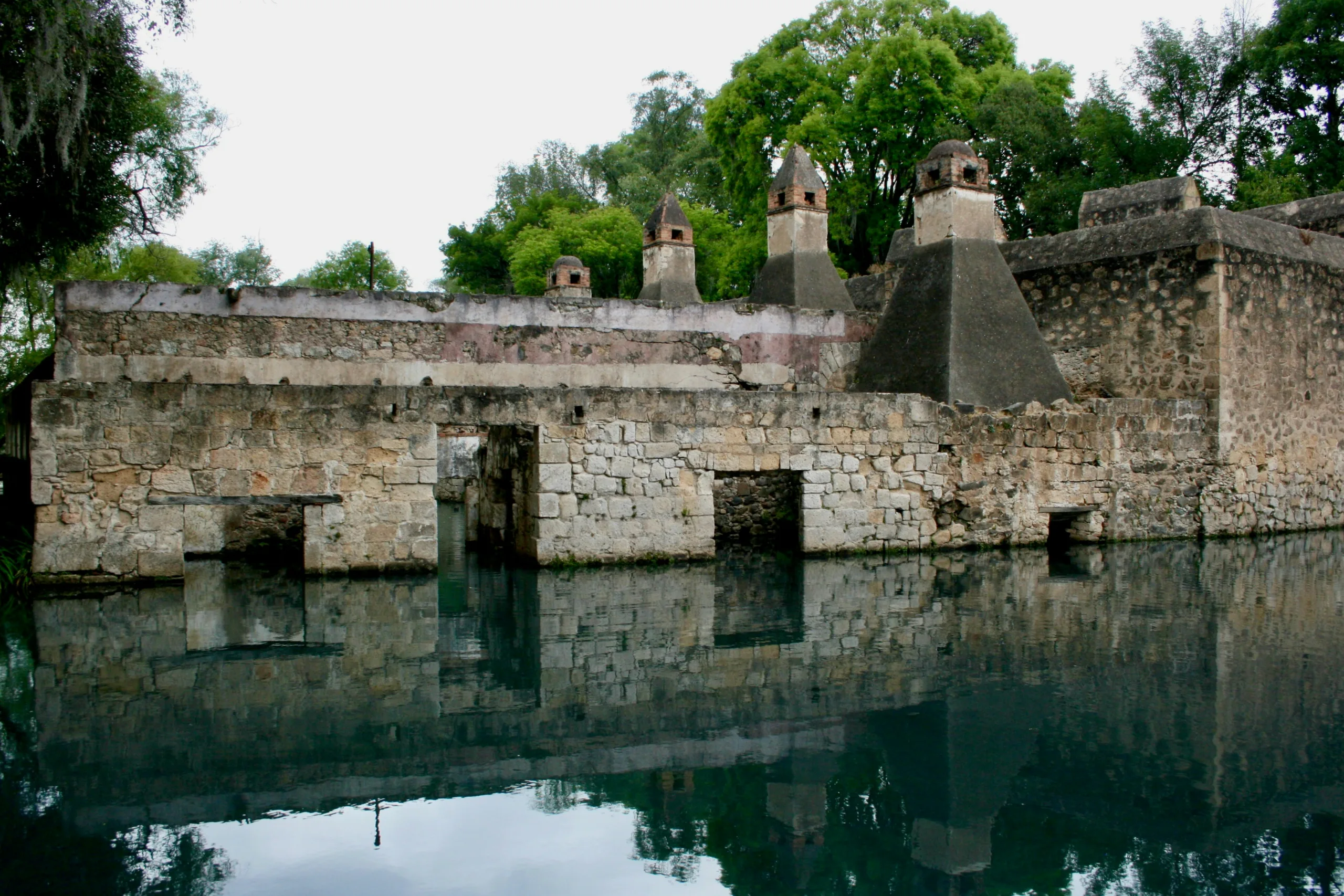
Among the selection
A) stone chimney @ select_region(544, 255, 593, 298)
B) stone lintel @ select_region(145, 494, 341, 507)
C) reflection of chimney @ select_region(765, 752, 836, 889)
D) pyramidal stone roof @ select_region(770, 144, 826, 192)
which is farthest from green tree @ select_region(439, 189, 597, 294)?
→ reflection of chimney @ select_region(765, 752, 836, 889)

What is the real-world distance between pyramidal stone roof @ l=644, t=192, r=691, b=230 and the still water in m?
A: 15.3

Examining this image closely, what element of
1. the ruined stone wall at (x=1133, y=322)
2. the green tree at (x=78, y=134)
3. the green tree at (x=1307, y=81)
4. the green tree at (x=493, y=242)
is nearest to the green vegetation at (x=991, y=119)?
the green tree at (x=1307, y=81)

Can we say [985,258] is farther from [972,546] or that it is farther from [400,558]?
[400,558]

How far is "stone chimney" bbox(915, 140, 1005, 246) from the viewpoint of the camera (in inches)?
601

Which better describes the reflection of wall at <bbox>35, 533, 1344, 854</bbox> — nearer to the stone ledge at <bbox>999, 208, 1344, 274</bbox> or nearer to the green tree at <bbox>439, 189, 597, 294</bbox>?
the stone ledge at <bbox>999, 208, 1344, 274</bbox>

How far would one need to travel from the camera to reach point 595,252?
122 ft

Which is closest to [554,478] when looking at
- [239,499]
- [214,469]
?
[239,499]

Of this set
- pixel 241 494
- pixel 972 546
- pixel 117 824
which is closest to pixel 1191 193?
pixel 972 546

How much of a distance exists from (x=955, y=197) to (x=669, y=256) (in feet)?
28.4

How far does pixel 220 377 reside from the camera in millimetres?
13352

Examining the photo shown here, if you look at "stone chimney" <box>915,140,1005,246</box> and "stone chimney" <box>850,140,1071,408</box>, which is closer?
"stone chimney" <box>850,140,1071,408</box>

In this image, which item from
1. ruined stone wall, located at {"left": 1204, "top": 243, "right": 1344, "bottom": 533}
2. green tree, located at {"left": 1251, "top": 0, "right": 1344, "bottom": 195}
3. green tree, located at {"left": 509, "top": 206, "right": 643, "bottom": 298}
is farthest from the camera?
green tree, located at {"left": 509, "top": 206, "right": 643, "bottom": 298}

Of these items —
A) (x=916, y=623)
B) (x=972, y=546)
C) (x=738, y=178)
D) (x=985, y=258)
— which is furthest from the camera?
(x=738, y=178)

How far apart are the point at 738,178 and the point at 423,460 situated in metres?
24.7
